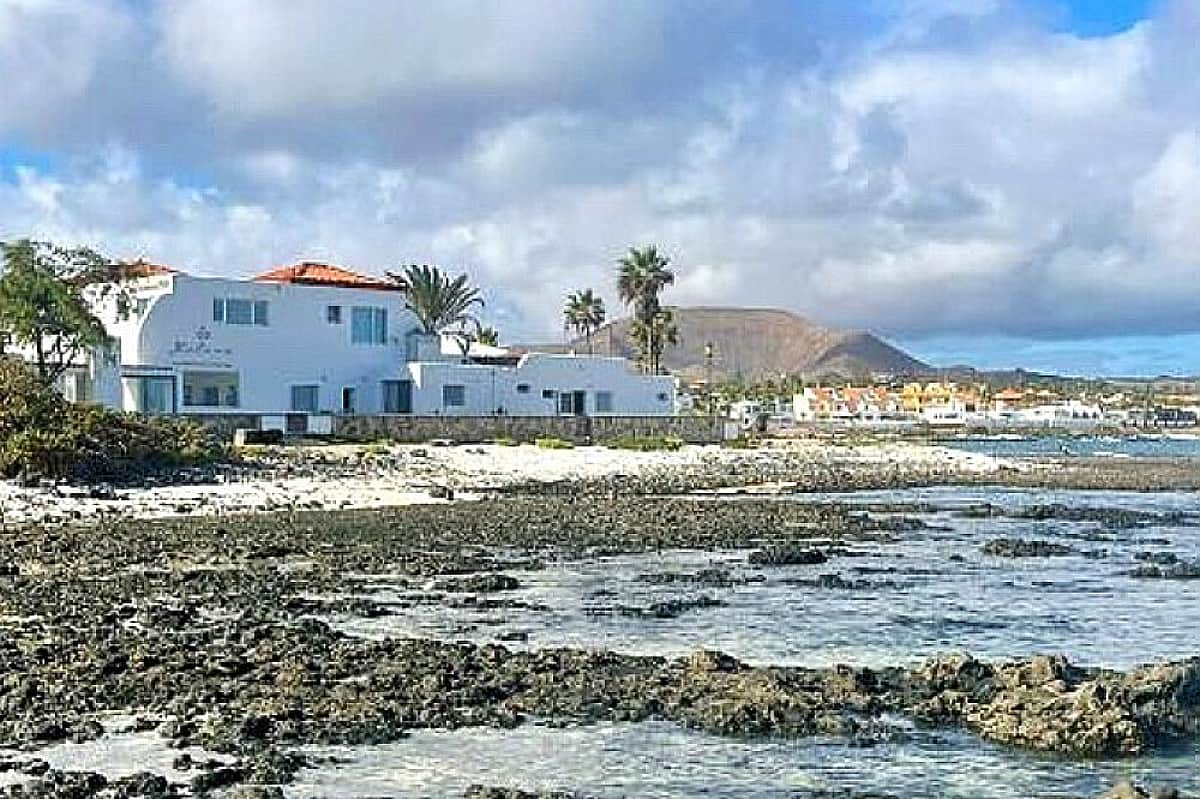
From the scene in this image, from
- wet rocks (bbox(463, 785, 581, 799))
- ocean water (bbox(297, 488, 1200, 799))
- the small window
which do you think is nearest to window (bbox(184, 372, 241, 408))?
the small window

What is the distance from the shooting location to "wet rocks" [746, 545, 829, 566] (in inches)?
1324

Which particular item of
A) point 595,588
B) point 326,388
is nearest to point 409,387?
point 326,388

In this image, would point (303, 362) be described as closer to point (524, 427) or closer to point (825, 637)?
point (524, 427)

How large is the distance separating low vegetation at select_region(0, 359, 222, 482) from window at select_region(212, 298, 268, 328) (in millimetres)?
17463

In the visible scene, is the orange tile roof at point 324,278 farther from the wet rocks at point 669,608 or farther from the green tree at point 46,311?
the wet rocks at point 669,608

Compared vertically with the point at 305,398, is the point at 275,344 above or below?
above

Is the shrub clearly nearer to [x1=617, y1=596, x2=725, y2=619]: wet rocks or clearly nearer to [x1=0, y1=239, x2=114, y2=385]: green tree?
[x1=0, y1=239, x2=114, y2=385]: green tree

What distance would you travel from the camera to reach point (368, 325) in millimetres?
76812

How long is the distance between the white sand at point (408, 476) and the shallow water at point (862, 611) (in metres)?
14.9

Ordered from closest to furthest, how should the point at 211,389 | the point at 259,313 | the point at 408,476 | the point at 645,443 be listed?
the point at 408,476
the point at 211,389
the point at 259,313
the point at 645,443

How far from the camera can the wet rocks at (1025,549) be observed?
36.7 metres

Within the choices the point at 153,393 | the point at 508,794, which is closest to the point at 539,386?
the point at 153,393

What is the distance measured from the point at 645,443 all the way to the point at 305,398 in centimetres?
1599

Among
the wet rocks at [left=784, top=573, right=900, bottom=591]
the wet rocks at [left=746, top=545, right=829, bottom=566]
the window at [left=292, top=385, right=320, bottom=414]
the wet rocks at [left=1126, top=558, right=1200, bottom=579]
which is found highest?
the window at [left=292, top=385, right=320, bottom=414]
